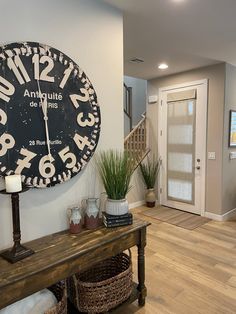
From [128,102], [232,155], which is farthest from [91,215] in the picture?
[128,102]

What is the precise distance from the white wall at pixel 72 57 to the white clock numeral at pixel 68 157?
138mm

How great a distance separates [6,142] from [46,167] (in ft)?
1.03

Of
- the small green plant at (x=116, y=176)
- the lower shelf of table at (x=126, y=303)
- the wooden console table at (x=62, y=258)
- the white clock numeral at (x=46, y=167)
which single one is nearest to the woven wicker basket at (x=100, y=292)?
the lower shelf of table at (x=126, y=303)

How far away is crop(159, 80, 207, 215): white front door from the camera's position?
160 inches

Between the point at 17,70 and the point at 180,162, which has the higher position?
the point at 17,70

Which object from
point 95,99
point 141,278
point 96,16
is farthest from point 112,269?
point 96,16

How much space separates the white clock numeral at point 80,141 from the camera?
188cm

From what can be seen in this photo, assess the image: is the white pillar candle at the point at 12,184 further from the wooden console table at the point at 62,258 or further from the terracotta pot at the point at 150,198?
the terracotta pot at the point at 150,198

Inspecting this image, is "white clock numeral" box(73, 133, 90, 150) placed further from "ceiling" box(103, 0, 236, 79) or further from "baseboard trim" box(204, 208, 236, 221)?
"baseboard trim" box(204, 208, 236, 221)

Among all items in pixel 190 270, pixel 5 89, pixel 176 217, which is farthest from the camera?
pixel 176 217

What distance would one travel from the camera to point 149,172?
15.3 ft

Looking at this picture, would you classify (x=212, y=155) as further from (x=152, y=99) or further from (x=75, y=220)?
(x=75, y=220)

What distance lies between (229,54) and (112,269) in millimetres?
3037

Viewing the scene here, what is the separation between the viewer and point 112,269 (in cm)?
211
